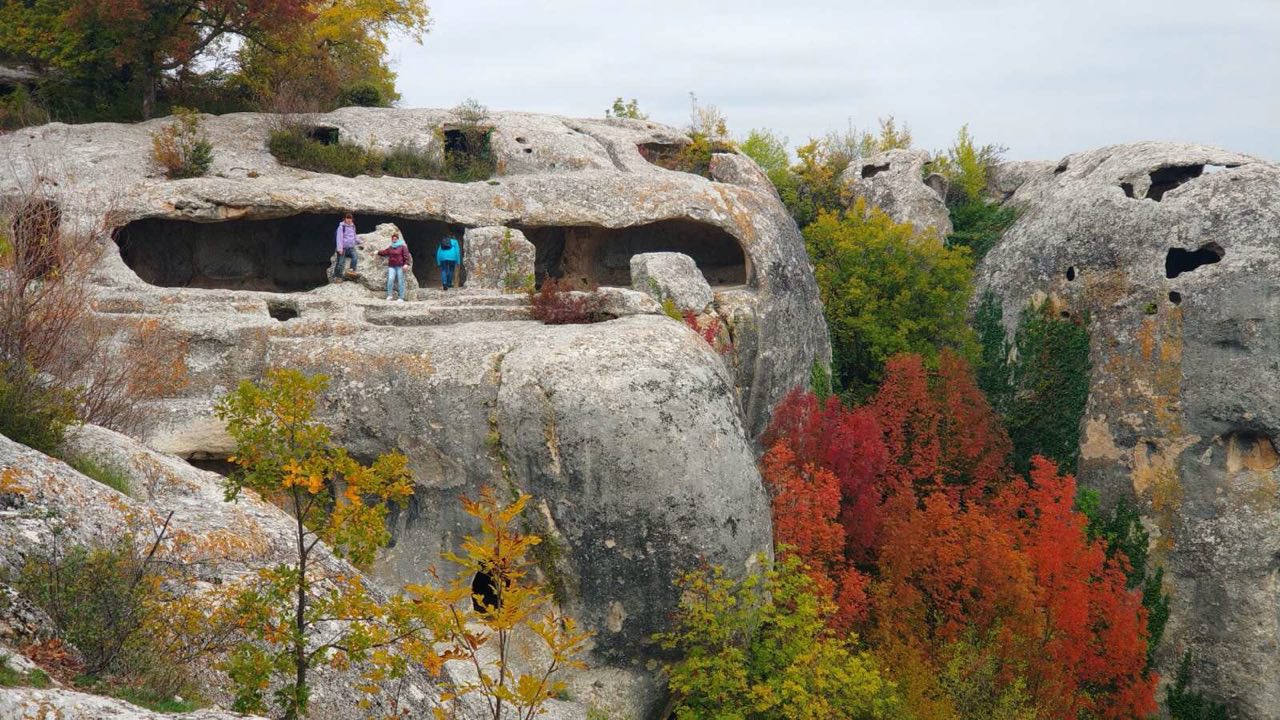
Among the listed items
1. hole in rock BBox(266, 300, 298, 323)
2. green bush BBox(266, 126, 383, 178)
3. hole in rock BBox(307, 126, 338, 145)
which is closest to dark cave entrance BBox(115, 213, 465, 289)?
green bush BBox(266, 126, 383, 178)

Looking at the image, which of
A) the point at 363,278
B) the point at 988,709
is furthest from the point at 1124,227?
the point at 363,278

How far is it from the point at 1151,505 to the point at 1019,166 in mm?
12733

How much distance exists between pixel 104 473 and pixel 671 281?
1403 centimetres

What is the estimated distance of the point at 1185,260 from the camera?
28.5 metres

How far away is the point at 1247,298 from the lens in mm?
26062

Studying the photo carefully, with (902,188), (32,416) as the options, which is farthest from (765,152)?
(32,416)

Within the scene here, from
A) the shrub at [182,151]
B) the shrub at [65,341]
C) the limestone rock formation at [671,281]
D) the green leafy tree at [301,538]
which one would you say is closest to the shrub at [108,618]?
the green leafy tree at [301,538]

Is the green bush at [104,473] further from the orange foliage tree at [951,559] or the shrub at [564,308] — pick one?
the orange foliage tree at [951,559]

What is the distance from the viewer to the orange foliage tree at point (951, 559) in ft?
66.4

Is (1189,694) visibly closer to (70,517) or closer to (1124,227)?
(1124,227)

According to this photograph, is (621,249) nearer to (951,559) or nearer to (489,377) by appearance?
(951,559)

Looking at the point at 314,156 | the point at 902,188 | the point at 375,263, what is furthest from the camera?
the point at 902,188

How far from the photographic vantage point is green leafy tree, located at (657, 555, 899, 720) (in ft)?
54.6

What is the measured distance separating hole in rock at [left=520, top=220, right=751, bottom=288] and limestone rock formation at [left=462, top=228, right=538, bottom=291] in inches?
158
